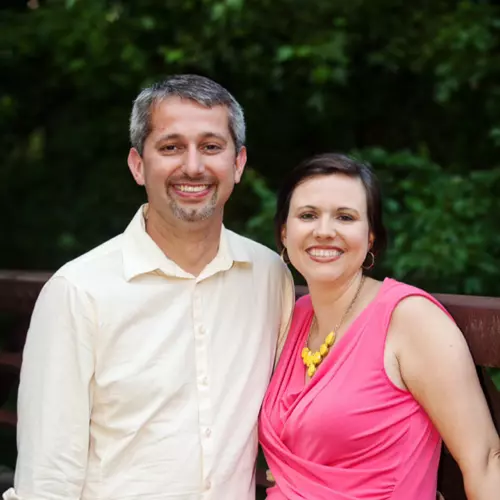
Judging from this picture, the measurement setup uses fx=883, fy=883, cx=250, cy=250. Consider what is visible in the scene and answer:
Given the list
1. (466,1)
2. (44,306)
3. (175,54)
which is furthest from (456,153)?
(44,306)

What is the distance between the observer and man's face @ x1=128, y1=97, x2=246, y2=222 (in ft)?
7.70

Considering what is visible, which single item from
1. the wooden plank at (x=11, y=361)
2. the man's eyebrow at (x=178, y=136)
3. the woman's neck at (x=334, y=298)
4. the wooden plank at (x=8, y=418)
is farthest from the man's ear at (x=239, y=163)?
the wooden plank at (x=8, y=418)

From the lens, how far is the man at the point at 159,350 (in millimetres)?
2223

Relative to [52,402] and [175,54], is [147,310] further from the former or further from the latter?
[175,54]

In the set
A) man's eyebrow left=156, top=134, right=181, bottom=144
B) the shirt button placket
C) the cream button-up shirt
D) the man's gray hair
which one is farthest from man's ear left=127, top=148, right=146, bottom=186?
the shirt button placket

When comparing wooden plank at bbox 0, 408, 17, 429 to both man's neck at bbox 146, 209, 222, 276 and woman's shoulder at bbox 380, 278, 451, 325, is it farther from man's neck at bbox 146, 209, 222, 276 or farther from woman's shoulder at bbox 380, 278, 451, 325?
woman's shoulder at bbox 380, 278, 451, 325

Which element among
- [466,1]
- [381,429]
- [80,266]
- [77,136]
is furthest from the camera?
[77,136]

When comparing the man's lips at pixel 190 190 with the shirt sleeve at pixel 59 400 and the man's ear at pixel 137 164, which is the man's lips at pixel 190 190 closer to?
the man's ear at pixel 137 164

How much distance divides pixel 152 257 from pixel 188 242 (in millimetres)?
116

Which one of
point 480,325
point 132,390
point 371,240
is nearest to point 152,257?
point 132,390

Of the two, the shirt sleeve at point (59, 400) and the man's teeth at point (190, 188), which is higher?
the man's teeth at point (190, 188)

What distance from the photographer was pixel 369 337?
219cm

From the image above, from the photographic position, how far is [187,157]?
7.71 feet

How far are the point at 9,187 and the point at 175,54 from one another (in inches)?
74.4
